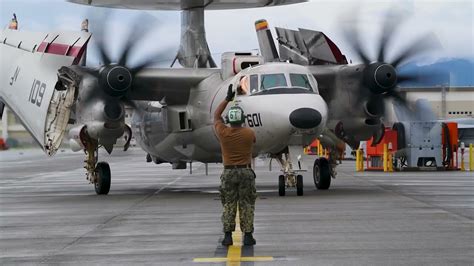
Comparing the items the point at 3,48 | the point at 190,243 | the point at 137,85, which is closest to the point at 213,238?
the point at 190,243

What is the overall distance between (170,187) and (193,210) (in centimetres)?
1055

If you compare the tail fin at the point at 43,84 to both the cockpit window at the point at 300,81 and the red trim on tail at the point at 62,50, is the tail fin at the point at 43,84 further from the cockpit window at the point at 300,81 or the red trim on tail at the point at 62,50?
the cockpit window at the point at 300,81

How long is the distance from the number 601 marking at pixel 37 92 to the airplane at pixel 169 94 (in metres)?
0.03

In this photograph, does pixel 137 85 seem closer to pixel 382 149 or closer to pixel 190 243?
pixel 190 243

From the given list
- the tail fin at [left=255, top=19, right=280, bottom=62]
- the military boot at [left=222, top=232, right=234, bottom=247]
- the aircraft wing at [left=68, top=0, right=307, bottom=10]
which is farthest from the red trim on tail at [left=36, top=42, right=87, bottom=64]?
the tail fin at [left=255, top=19, right=280, bottom=62]

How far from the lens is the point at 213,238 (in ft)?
45.5

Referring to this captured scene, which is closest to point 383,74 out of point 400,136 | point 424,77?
point 424,77

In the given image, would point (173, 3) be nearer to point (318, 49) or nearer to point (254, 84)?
point (318, 49)

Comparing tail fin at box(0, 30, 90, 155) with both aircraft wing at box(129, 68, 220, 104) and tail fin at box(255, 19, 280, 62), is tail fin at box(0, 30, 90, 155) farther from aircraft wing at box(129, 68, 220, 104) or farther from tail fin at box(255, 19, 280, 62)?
tail fin at box(255, 19, 280, 62)

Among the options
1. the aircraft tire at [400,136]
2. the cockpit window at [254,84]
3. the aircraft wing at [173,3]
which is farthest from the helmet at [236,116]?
the aircraft tire at [400,136]

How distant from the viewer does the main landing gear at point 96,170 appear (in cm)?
2577

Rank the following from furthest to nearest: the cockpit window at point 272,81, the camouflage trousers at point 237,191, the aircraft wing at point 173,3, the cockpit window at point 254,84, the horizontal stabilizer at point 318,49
→ 1. the aircraft wing at point 173,3
2. the horizontal stabilizer at point 318,49
3. the cockpit window at point 254,84
4. the cockpit window at point 272,81
5. the camouflage trousers at point 237,191

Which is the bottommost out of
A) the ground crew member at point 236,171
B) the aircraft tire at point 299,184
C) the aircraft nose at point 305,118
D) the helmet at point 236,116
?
the aircraft tire at point 299,184

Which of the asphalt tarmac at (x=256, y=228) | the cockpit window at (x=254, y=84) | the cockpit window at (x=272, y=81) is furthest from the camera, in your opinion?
the cockpit window at (x=254, y=84)
